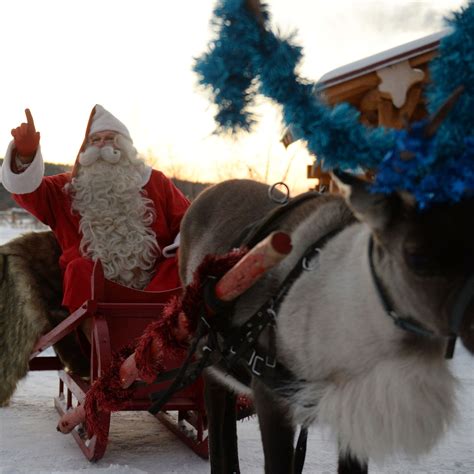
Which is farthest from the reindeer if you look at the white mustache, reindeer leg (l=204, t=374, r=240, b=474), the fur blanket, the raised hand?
the white mustache

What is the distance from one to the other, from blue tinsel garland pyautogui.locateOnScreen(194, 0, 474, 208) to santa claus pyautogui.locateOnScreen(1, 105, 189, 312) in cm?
231

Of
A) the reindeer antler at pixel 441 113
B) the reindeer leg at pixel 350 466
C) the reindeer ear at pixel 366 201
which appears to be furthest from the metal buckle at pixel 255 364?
the reindeer antler at pixel 441 113

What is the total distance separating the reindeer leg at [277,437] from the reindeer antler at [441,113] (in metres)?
1.13

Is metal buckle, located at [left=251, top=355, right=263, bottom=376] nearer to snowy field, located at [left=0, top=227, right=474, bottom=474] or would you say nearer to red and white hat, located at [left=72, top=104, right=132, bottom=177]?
snowy field, located at [left=0, top=227, right=474, bottom=474]

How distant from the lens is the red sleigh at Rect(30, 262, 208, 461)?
140 inches

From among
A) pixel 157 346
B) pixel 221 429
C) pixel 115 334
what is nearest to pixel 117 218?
pixel 115 334

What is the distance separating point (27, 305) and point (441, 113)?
3.21m

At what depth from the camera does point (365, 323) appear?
195cm

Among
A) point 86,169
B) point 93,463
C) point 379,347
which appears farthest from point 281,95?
point 86,169

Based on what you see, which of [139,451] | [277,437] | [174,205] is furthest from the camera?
[174,205]

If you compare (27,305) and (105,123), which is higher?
(105,123)

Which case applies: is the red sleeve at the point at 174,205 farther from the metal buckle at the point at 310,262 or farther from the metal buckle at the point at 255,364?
the metal buckle at the point at 310,262

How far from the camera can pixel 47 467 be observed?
359 cm

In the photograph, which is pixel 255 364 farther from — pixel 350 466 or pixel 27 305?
pixel 27 305
